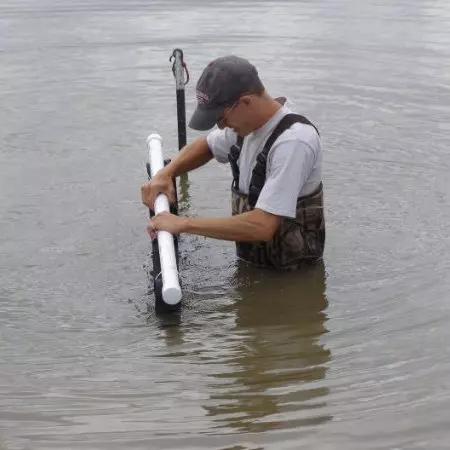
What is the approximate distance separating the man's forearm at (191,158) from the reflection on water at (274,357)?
2.49 ft

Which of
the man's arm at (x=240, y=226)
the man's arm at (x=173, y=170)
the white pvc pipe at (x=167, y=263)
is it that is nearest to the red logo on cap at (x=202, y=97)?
the man's arm at (x=240, y=226)

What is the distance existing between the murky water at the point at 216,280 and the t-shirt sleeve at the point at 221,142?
2.58ft

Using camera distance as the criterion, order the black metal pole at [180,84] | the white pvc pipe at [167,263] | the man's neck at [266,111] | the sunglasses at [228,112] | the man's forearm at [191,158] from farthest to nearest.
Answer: the black metal pole at [180,84] < the man's forearm at [191,158] < the man's neck at [266,111] < the sunglasses at [228,112] < the white pvc pipe at [167,263]

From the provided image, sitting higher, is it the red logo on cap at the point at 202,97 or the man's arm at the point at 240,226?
the red logo on cap at the point at 202,97

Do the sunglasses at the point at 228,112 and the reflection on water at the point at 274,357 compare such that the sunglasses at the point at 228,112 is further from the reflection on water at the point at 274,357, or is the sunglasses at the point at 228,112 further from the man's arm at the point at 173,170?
the reflection on water at the point at 274,357

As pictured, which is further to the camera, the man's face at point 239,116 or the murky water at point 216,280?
the man's face at point 239,116

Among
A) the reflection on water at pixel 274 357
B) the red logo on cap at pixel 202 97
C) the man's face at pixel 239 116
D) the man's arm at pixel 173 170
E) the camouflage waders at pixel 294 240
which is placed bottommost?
the reflection on water at pixel 274 357

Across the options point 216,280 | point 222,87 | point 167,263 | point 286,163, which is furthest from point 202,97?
point 216,280

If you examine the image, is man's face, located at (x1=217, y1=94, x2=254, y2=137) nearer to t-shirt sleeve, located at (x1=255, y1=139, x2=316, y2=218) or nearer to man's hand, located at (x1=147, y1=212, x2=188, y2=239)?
t-shirt sleeve, located at (x1=255, y1=139, x2=316, y2=218)

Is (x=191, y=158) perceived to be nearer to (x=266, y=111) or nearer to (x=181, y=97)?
(x=266, y=111)

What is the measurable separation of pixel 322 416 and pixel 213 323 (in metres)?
1.30

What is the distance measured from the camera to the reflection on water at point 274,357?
4504 millimetres

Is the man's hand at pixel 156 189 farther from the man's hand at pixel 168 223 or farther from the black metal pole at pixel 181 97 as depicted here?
the black metal pole at pixel 181 97

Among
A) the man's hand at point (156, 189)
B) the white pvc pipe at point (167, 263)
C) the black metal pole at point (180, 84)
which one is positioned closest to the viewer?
the white pvc pipe at point (167, 263)
